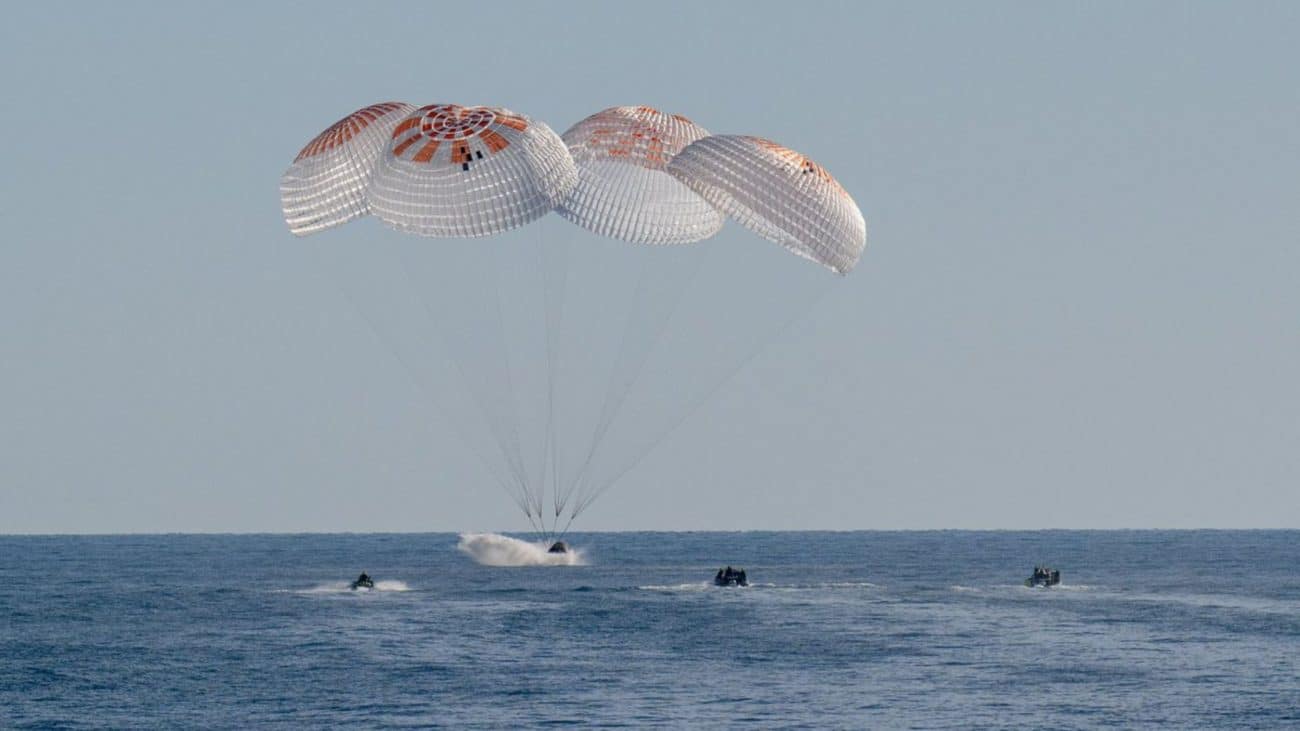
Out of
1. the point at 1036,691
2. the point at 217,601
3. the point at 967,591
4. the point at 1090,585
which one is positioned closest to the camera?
the point at 1036,691

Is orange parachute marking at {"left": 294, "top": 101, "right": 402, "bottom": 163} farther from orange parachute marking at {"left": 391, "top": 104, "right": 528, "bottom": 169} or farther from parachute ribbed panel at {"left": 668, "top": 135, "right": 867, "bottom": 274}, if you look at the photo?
parachute ribbed panel at {"left": 668, "top": 135, "right": 867, "bottom": 274}

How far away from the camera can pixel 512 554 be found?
114 m

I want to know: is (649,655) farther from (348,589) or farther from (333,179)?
(348,589)

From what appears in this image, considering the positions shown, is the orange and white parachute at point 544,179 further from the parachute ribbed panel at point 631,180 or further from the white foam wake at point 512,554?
the white foam wake at point 512,554

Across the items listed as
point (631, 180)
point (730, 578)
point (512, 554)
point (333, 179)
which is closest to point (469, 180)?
point (333, 179)

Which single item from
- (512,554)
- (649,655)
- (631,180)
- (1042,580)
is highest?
(631,180)

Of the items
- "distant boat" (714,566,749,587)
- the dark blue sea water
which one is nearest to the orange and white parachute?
the dark blue sea water

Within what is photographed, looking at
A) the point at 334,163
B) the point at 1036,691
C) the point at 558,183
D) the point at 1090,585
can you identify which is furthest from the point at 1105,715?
the point at 1090,585

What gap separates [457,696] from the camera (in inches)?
1863

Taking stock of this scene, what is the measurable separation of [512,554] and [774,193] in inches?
2886

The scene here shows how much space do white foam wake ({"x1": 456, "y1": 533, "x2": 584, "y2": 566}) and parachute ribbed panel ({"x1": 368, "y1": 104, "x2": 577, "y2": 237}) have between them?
222 ft

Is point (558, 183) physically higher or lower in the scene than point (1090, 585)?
higher

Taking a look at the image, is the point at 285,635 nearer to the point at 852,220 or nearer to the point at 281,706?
the point at 281,706

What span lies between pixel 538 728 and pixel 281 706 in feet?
23.5
